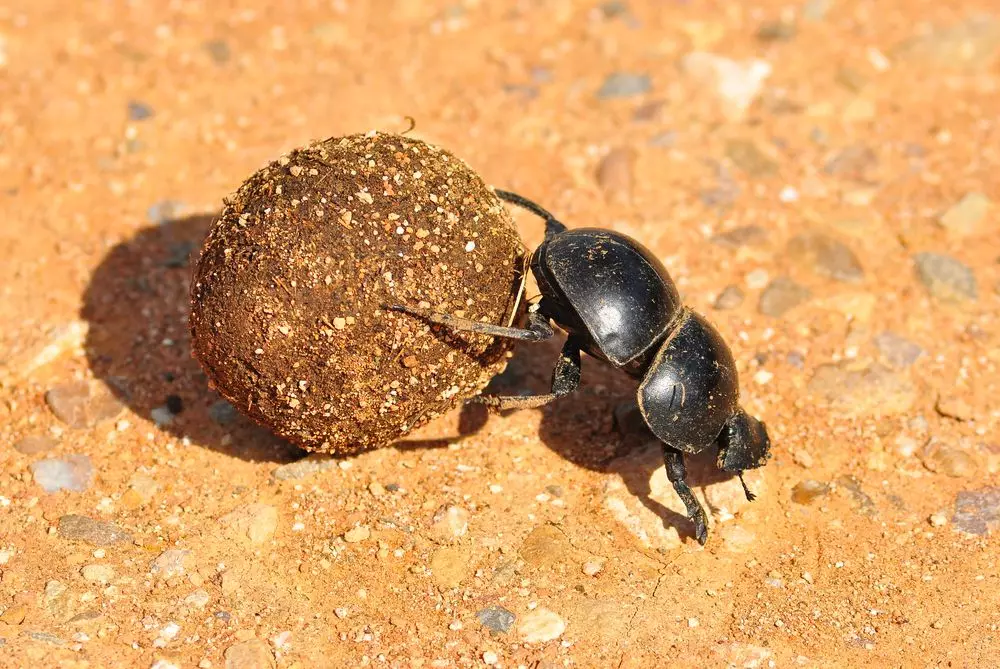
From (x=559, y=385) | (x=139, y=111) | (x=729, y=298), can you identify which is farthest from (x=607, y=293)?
(x=139, y=111)

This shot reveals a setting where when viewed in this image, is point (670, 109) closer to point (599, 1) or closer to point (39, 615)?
point (599, 1)

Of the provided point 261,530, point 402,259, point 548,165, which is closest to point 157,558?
point 261,530

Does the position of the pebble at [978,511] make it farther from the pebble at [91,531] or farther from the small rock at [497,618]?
the pebble at [91,531]

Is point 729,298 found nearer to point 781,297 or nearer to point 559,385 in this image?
point 781,297

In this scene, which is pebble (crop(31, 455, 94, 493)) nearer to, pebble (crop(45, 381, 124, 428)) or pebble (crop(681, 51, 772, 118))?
pebble (crop(45, 381, 124, 428))

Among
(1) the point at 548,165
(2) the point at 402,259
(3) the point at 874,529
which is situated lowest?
(3) the point at 874,529
